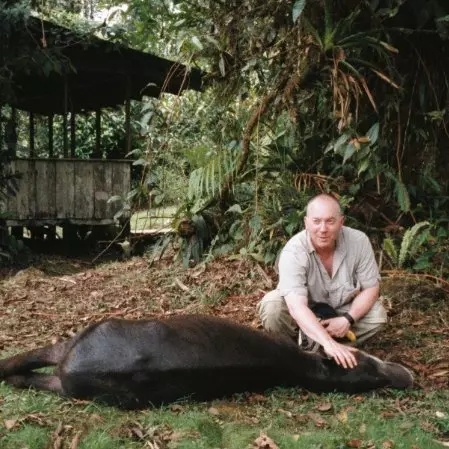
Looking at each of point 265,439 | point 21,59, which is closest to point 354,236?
point 265,439

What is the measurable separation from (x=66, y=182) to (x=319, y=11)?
696 cm

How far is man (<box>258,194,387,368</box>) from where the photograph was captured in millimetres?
5008

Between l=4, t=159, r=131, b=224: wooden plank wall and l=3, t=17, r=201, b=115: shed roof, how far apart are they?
1256mm

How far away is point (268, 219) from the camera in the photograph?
817cm

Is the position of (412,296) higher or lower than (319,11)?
lower

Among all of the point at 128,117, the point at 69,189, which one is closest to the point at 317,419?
the point at 69,189

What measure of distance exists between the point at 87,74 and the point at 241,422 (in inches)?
453

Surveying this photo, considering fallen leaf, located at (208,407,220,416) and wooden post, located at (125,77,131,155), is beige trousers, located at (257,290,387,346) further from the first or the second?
wooden post, located at (125,77,131,155)

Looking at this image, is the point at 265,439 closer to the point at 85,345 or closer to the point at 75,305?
the point at 85,345

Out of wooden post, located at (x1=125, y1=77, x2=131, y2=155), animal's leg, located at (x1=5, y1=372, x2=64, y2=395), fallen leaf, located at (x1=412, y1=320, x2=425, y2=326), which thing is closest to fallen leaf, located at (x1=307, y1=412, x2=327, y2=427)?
animal's leg, located at (x1=5, y1=372, x2=64, y2=395)

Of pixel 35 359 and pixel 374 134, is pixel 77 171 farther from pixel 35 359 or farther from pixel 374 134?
pixel 35 359

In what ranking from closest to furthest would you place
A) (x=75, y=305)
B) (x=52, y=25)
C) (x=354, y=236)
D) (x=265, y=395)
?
(x=265, y=395) < (x=354, y=236) < (x=75, y=305) < (x=52, y=25)

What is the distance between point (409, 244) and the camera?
23.4 ft

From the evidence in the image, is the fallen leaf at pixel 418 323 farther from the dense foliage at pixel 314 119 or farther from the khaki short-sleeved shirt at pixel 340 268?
the khaki short-sleeved shirt at pixel 340 268
